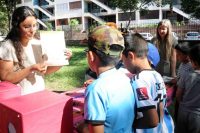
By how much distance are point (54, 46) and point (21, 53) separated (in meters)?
0.45

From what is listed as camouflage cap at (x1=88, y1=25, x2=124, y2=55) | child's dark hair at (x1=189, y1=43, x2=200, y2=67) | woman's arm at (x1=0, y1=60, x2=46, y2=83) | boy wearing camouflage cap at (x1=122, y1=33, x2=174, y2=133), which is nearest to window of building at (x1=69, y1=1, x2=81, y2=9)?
child's dark hair at (x1=189, y1=43, x2=200, y2=67)

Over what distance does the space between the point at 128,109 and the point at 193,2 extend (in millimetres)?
23141

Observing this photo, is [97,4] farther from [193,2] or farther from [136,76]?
[136,76]

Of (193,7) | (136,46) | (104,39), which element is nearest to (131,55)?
(136,46)

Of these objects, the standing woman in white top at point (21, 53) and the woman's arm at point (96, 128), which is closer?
the woman's arm at point (96, 128)

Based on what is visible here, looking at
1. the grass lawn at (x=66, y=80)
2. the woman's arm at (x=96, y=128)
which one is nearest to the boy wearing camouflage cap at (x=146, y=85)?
the woman's arm at (x=96, y=128)

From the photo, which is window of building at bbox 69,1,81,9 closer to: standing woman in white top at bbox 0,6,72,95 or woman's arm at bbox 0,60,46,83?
standing woman in white top at bbox 0,6,72,95

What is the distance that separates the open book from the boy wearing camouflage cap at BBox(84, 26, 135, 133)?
498 mm

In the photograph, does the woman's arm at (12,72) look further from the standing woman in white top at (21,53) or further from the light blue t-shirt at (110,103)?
the light blue t-shirt at (110,103)

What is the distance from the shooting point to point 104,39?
4.91 ft

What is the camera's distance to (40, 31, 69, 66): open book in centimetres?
196

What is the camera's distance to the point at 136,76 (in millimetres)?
2029

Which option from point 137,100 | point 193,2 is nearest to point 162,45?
point 137,100

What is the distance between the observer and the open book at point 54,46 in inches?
77.0
